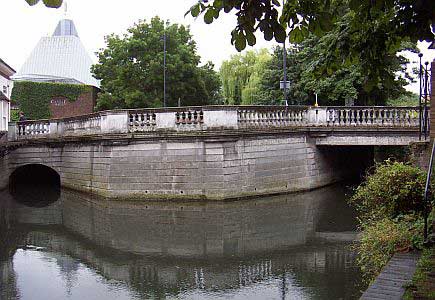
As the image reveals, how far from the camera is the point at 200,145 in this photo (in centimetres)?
1683

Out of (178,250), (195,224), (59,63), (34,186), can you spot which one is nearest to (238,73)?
(59,63)

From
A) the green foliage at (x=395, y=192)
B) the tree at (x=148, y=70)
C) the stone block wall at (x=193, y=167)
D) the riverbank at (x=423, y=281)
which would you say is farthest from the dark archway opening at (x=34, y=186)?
the riverbank at (x=423, y=281)

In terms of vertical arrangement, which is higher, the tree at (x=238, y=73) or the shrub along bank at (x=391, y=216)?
the tree at (x=238, y=73)

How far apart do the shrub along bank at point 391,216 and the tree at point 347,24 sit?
2.61 meters

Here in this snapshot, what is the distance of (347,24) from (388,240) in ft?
9.95

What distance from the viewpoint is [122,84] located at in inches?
1303

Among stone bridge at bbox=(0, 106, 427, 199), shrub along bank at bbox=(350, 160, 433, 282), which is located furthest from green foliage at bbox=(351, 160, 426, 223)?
stone bridge at bbox=(0, 106, 427, 199)

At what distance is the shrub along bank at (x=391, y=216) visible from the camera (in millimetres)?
6570

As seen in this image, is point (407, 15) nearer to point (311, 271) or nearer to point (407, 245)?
point (407, 245)

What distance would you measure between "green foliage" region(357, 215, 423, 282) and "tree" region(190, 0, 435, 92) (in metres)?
2.67

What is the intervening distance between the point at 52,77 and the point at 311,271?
135 ft

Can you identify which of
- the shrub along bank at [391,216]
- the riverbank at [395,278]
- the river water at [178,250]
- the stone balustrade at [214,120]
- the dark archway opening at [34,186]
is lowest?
the river water at [178,250]

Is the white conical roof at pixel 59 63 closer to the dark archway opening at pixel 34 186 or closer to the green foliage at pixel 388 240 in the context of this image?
the dark archway opening at pixel 34 186

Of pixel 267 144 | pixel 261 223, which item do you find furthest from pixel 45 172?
pixel 261 223
